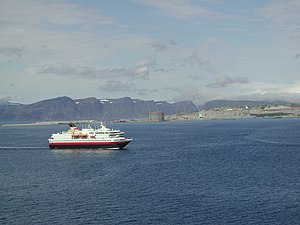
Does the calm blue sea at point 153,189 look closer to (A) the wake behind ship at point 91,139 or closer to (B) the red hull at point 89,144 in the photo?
(B) the red hull at point 89,144

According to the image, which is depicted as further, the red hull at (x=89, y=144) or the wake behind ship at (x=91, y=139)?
the wake behind ship at (x=91, y=139)

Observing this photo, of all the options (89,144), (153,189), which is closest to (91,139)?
(89,144)

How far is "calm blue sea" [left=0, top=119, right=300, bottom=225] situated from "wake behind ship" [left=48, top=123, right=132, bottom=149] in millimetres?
13357

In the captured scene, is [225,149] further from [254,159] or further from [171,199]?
[171,199]

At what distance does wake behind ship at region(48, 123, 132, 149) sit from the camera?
335ft

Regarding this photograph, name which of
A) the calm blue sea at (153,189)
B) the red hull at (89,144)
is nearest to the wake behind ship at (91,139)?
the red hull at (89,144)

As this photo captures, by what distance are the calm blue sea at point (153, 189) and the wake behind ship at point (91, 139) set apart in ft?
43.8

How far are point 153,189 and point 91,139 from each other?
2011 inches

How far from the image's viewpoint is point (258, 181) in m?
58.4

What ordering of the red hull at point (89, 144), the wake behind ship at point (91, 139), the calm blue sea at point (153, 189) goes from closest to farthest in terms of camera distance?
the calm blue sea at point (153, 189), the red hull at point (89, 144), the wake behind ship at point (91, 139)

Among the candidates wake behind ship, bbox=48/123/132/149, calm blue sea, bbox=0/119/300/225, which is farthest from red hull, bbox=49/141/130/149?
calm blue sea, bbox=0/119/300/225

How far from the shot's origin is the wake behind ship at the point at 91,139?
102 meters

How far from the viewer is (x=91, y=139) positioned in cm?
10344

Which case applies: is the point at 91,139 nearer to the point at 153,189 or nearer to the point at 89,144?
the point at 89,144
